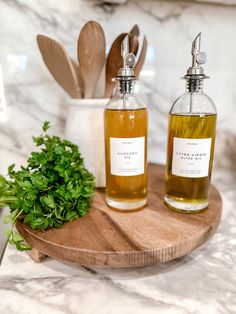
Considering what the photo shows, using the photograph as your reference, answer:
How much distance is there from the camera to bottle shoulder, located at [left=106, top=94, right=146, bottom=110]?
401 millimetres

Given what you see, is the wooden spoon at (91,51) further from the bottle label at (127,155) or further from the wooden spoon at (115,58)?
the bottle label at (127,155)

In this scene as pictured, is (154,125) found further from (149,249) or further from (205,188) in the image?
(149,249)

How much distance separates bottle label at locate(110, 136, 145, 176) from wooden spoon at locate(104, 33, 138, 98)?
0.43 feet

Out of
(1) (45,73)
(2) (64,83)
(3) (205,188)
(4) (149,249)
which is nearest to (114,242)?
(4) (149,249)

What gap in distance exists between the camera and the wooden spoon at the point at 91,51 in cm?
40

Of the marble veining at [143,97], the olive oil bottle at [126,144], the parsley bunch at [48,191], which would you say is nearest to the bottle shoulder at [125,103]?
the olive oil bottle at [126,144]

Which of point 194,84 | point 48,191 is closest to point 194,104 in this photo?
point 194,84

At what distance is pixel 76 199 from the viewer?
0.39 metres

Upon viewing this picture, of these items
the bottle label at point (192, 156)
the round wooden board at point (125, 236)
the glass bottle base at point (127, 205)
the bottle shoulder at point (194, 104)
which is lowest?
the round wooden board at point (125, 236)

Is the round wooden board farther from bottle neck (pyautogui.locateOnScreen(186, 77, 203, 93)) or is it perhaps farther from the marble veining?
bottle neck (pyautogui.locateOnScreen(186, 77, 203, 93))

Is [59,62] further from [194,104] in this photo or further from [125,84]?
[194,104]

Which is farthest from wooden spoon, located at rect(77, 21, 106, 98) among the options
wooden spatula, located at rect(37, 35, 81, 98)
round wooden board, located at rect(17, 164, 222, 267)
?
round wooden board, located at rect(17, 164, 222, 267)

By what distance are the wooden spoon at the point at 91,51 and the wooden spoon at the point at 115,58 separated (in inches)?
0.9

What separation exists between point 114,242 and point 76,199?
94 millimetres
